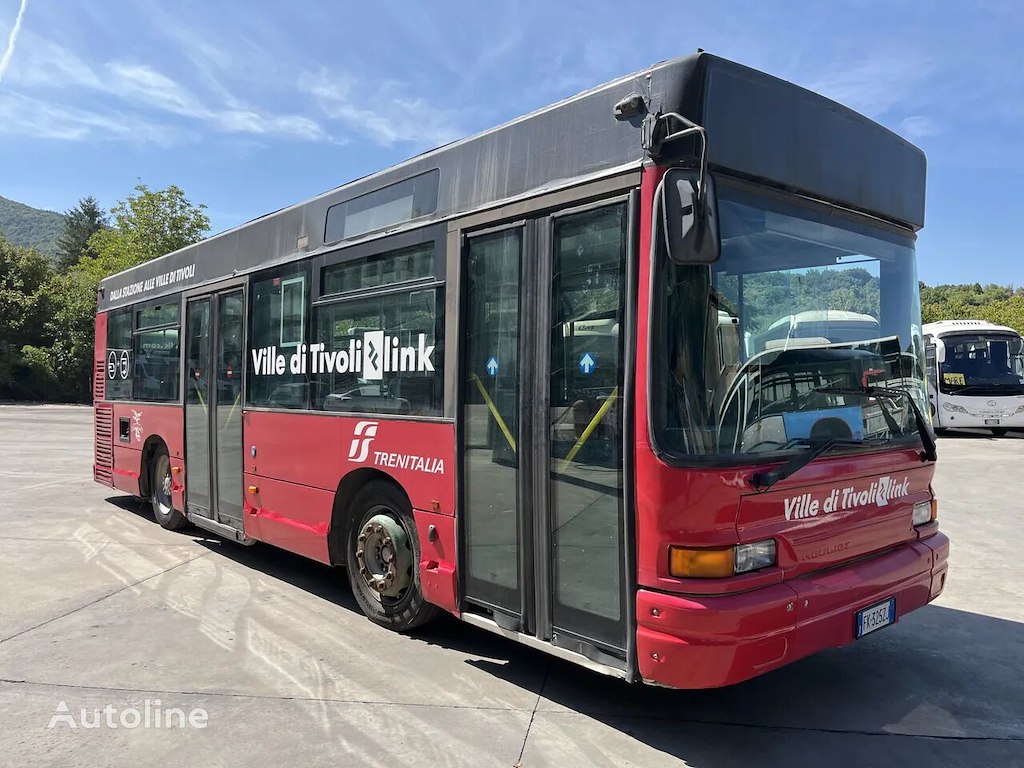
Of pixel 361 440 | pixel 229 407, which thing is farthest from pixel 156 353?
pixel 361 440

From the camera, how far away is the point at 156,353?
885cm

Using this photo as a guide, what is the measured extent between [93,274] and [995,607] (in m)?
54.1

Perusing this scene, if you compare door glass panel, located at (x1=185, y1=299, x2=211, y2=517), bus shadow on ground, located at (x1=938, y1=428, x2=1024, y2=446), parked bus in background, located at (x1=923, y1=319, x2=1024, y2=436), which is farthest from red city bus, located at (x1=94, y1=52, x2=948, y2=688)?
bus shadow on ground, located at (x1=938, y1=428, x2=1024, y2=446)

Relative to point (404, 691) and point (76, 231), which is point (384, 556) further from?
point (76, 231)

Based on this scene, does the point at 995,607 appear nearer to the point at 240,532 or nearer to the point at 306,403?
the point at 306,403

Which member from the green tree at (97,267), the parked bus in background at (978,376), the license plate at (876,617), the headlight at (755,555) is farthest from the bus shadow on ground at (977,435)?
the green tree at (97,267)

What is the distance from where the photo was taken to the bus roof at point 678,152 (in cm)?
354

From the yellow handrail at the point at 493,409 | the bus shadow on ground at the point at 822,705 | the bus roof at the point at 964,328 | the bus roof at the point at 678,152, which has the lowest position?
the bus shadow on ground at the point at 822,705

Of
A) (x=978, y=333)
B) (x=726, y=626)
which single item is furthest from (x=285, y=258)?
(x=978, y=333)

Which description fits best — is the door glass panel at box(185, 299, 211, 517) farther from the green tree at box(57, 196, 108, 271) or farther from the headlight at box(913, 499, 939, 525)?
the green tree at box(57, 196, 108, 271)

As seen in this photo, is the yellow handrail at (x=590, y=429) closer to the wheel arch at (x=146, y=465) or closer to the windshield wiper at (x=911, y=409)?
the windshield wiper at (x=911, y=409)

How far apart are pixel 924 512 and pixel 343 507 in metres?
4.01

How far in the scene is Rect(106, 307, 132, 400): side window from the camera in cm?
973

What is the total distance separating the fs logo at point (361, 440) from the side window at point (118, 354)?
5620 mm
